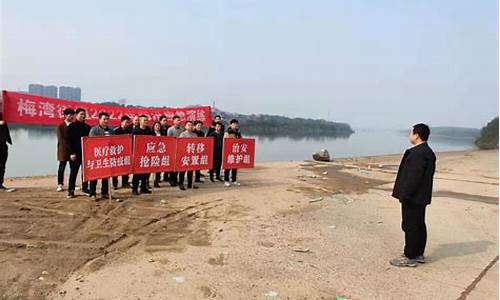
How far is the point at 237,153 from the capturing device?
990 cm

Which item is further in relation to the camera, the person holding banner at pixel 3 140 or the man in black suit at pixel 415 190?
the person holding banner at pixel 3 140

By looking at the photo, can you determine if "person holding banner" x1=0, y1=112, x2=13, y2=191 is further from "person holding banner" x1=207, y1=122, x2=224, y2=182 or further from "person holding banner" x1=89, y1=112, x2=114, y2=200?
"person holding banner" x1=207, y1=122, x2=224, y2=182

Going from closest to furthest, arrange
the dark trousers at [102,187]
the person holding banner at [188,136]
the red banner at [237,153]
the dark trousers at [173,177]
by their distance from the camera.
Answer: the dark trousers at [102,187] < the person holding banner at [188,136] < the dark trousers at [173,177] < the red banner at [237,153]

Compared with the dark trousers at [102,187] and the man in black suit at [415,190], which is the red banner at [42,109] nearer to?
the dark trousers at [102,187]

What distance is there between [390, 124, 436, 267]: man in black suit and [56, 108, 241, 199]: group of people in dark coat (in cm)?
502

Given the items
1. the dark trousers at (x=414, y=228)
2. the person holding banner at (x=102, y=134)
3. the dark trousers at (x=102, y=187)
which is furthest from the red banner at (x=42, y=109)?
the dark trousers at (x=414, y=228)

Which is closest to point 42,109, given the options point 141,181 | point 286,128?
point 141,181

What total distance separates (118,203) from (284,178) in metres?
5.70

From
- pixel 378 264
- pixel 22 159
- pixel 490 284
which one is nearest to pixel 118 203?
pixel 378 264

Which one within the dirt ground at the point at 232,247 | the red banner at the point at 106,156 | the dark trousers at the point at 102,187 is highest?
the red banner at the point at 106,156

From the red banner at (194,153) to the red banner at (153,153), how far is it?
0.51 feet

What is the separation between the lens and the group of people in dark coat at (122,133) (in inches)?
297

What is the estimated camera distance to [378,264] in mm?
4953

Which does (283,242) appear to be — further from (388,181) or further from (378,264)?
(388,181)
